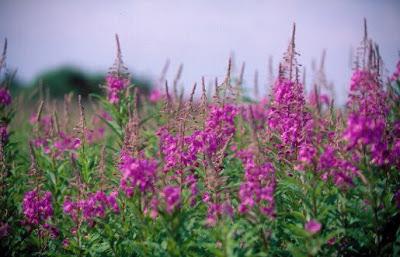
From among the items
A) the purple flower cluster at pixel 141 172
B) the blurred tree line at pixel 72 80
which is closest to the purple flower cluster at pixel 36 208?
the purple flower cluster at pixel 141 172

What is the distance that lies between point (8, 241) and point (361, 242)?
4268 mm

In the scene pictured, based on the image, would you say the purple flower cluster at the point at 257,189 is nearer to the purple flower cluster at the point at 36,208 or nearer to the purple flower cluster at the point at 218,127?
the purple flower cluster at the point at 218,127

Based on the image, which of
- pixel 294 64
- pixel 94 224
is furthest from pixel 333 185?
pixel 94 224

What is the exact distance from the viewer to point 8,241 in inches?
207

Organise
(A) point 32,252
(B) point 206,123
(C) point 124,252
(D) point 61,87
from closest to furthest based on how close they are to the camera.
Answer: (C) point 124,252 → (B) point 206,123 → (A) point 32,252 → (D) point 61,87

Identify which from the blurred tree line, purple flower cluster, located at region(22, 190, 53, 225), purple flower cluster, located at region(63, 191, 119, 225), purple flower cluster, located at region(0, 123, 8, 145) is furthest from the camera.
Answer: the blurred tree line

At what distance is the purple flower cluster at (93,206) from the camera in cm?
468

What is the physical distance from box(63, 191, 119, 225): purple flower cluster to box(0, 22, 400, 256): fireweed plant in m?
0.01

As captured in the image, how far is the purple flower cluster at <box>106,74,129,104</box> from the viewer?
5867 millimetres

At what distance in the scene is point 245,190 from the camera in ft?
12.1

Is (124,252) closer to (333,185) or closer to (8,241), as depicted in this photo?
(8,241)

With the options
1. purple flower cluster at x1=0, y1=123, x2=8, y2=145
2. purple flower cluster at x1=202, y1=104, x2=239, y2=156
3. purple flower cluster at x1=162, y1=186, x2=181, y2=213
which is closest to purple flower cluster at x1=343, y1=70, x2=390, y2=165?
purple flower cluster at x1=202, y1=104, x2=239, y2=156

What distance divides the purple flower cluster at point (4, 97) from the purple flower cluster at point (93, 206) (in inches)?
113

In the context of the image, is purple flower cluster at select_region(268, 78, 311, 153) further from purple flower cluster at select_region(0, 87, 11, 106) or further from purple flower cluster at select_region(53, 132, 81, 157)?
purple flower cluster at select_region(0, 87, 11, 106)
